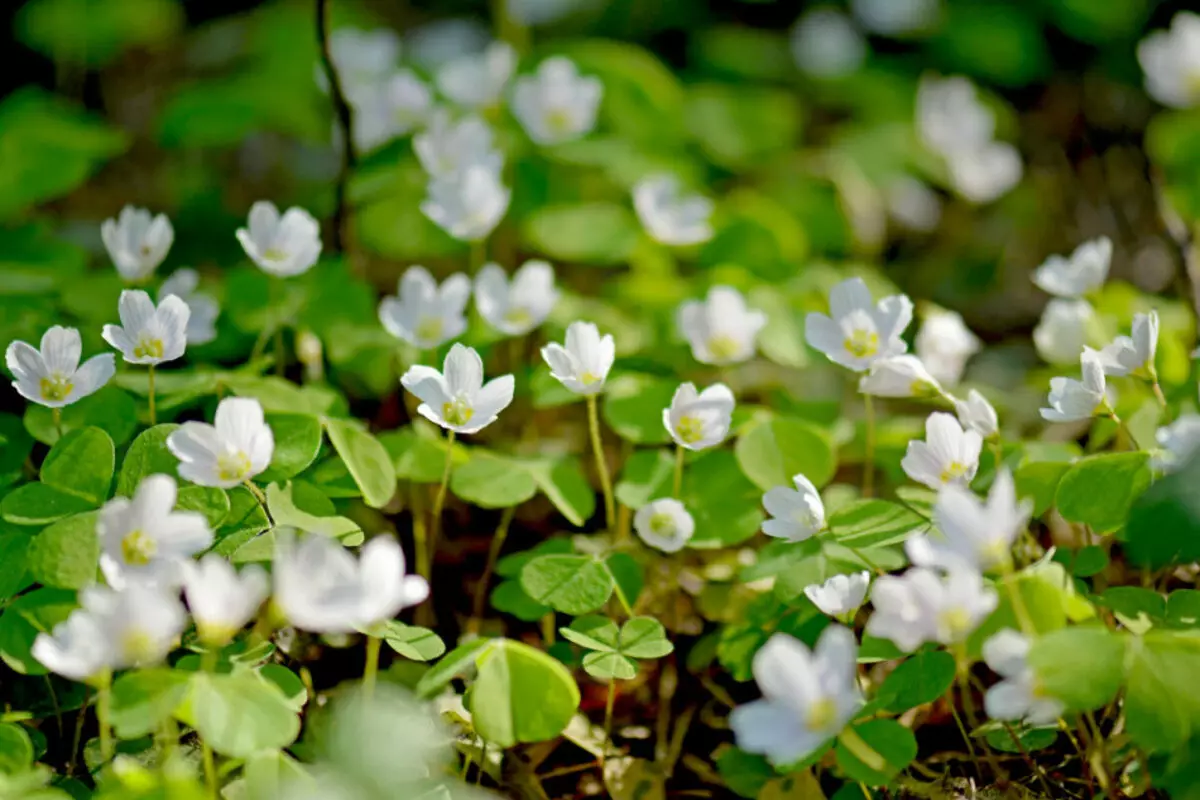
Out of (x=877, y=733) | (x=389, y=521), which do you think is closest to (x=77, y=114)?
(x=389, y=521)

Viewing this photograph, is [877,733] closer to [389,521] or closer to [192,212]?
[389,521]

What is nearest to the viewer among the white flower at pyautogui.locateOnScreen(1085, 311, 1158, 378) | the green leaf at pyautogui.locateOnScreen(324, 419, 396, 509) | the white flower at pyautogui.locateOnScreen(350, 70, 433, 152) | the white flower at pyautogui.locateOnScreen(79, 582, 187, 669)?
the white flower at pyautogui.locateOnScreen(79, 582, 187, 669)

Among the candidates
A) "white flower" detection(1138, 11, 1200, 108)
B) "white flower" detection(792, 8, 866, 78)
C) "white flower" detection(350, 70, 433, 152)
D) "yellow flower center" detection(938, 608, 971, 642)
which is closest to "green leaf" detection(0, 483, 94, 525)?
"yellow flower center" detection(938, 608, 971, 642)

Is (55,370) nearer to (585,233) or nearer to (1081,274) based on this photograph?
(585,233)

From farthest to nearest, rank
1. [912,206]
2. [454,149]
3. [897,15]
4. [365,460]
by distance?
1. [897,15]
2. [912,206]
3. [454,149]
4. [365,460]

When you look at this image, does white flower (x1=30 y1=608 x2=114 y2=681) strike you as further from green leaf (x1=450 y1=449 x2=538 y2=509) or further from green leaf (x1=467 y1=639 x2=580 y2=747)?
green leaf (x1=450 y1=449 x2=538 y2=509)

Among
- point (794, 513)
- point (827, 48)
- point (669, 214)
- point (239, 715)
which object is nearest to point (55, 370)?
point (239, 715)
